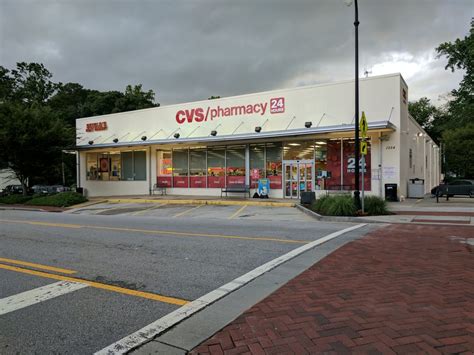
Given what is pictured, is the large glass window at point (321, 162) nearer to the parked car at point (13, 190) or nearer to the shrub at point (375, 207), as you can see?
the shrub at point (375, 207)

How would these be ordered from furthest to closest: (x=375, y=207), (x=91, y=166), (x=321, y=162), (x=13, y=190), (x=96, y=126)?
(x=13, y=190)
(x=91, y=166)
(x=96, y=126)
(x=321, y=162)
(x=375, y=207)

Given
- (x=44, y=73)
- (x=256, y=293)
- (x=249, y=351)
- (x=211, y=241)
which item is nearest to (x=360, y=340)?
(x=249, y=351)

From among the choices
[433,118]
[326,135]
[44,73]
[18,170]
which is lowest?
[18,170]

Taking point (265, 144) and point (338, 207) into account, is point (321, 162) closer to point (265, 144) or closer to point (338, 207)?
point (265, 144)

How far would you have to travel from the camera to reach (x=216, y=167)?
25.2m

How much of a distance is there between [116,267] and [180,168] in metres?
20.5

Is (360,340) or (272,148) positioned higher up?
(272,148)

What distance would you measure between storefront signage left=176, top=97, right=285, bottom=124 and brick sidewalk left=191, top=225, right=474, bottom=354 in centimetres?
1694

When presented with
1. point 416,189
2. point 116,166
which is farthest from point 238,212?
point 116,166

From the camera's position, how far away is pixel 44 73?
61562mm

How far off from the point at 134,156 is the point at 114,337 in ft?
87.1

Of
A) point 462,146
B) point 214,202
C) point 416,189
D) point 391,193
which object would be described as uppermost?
point 462,146

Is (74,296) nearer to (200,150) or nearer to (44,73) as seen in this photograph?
(200,150)

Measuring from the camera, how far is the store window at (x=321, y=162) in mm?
21312
